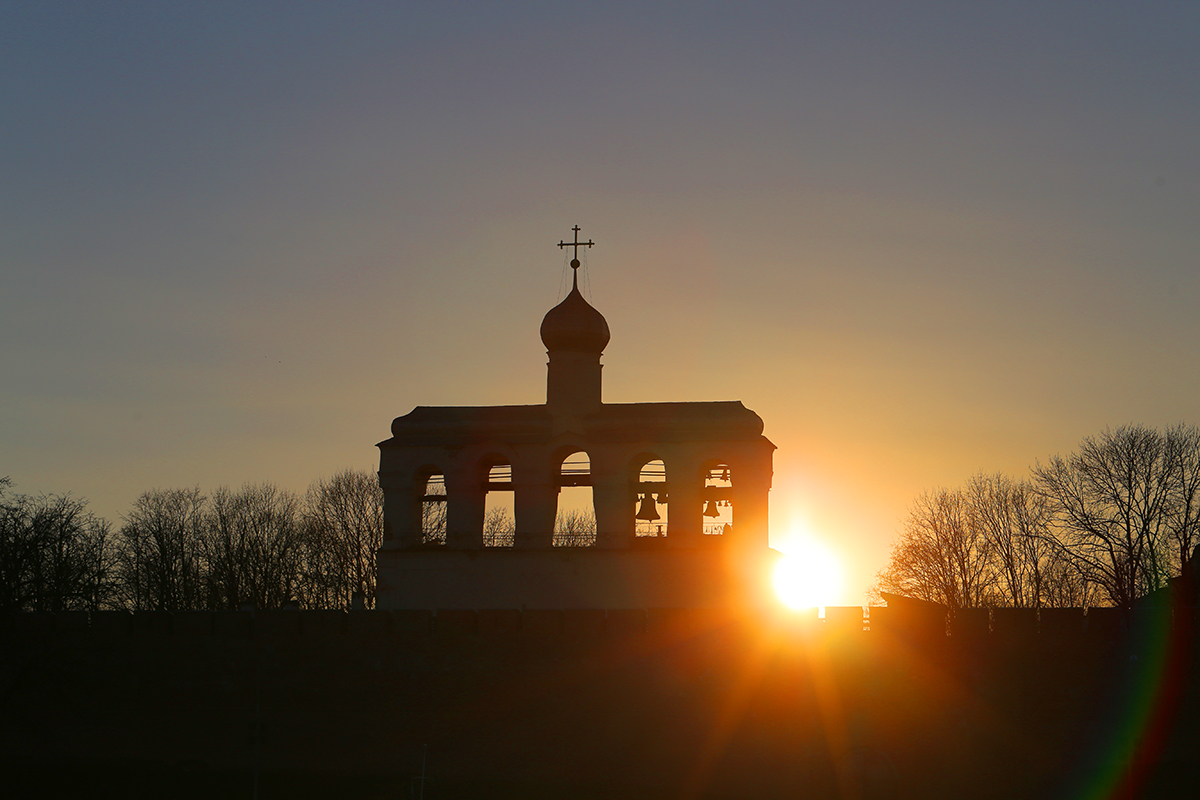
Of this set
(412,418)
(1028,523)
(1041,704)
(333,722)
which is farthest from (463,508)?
(1028,523)

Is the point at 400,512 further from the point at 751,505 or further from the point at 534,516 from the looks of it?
the point at 751,505

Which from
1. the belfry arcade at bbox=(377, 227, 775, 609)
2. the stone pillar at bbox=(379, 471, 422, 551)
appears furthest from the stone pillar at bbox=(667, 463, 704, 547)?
the stone pillar at bbox=(379, 471, 422, 551)

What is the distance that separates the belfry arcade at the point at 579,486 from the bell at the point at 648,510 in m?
0.02

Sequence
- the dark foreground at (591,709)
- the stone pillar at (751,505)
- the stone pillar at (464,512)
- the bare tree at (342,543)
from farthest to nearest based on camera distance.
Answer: the bare tree at (342,543) → the stone pillar at (464,512) → the stone pillar at (751,505) → the dark foreground at (591,709)

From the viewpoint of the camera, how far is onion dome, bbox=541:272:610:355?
28375mm

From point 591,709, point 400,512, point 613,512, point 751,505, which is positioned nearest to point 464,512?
point 400,512

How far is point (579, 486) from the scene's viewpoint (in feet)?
92.1

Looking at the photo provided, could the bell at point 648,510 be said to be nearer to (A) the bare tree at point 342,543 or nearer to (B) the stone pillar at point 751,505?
(B) the stone pillar at point 751,505

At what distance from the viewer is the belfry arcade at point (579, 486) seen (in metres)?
27.3

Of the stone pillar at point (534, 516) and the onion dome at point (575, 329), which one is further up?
the onion dome at point (575, 329)

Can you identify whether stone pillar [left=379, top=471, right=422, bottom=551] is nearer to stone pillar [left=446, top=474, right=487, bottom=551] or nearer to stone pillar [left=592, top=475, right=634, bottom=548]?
stone pillar [left=446, top=474, right=487, bottom=551]

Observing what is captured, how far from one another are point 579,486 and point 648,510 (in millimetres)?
1309

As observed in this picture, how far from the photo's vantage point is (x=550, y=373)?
28266 mm

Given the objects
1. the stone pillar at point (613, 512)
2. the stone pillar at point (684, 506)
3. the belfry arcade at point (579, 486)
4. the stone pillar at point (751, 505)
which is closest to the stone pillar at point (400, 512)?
the belfry arcade at point (579, 486)
